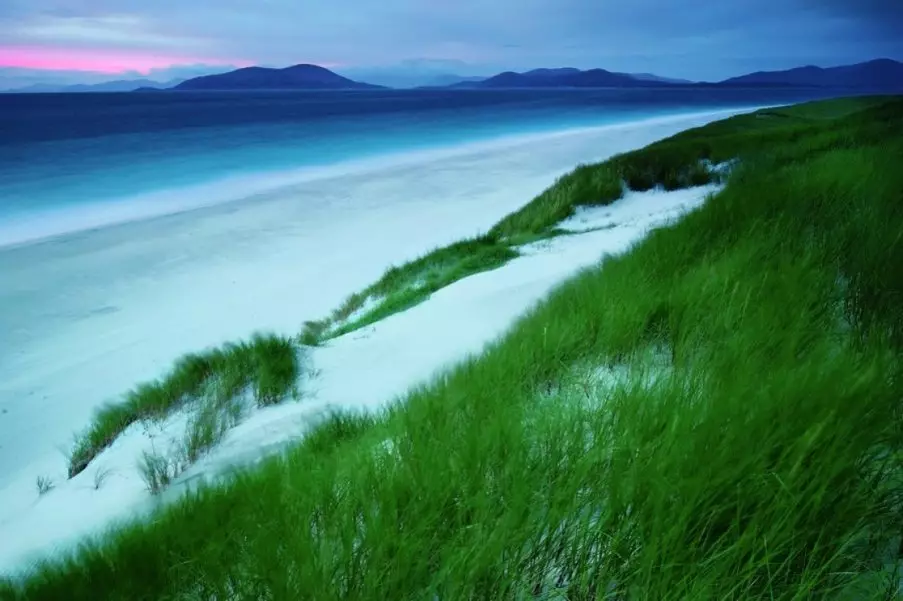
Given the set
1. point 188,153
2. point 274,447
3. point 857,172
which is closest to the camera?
point 274,447

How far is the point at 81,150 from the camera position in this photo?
23609 millimetres

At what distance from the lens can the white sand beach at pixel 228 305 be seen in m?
2.94

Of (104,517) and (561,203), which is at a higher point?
(561,203)

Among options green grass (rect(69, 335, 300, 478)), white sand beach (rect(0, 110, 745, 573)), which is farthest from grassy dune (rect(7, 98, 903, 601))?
green grass (rect(69, 335, 300, 478))

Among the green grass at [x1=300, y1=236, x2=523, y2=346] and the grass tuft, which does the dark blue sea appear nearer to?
the green grass at [x1=300, y1=236, x2=523, y2=346]

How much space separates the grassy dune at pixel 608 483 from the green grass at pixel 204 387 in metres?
1.42

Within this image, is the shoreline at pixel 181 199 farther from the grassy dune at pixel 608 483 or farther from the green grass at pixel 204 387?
the grassy dune at pixel 608 483

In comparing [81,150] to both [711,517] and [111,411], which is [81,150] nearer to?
[111,411]

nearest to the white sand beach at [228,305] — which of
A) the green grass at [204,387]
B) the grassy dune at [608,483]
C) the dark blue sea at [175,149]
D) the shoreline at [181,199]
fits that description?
the green grass at [204,387]

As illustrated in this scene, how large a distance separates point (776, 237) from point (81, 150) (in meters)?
29.3

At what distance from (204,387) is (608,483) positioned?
329cm

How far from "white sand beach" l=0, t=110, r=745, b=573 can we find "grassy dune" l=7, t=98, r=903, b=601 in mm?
970

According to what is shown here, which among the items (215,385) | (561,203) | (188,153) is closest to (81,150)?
(188,153)

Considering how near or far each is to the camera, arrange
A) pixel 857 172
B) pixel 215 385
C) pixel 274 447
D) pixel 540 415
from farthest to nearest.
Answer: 1. pixel 857 172
2. pixel 215 385
3. pixel 274 447
4. pixel 540 415
